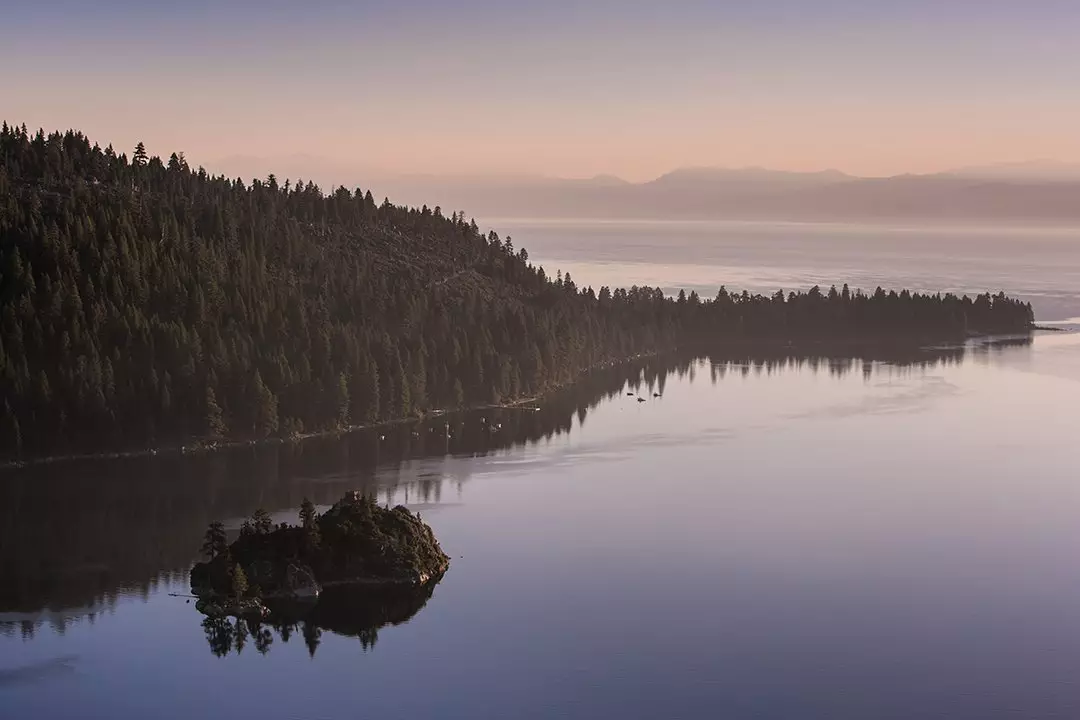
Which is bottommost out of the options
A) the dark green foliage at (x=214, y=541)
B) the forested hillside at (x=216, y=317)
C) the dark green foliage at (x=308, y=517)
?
the dark green foliage at (x=214, y=541)

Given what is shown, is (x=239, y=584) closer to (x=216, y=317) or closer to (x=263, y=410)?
(x=263, y=410)

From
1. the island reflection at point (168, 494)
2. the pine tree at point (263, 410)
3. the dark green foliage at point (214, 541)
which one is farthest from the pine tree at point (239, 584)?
the pine tree at point (263, 410)

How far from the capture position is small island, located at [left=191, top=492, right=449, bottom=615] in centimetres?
7219

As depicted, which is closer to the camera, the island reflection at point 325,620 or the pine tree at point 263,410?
the island reflection at point 325,620

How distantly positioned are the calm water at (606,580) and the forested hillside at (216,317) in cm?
620

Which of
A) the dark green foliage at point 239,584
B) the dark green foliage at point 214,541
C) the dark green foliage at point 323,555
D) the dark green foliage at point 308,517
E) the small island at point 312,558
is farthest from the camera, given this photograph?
the dark green foliage at point 214,541

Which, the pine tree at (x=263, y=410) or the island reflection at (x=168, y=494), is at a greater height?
the pine tree at (x=263, y=410)

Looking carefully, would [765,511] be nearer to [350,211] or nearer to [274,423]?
[274,423]

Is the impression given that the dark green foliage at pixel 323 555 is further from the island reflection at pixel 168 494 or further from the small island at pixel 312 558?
the island reflection at pixel 168 494

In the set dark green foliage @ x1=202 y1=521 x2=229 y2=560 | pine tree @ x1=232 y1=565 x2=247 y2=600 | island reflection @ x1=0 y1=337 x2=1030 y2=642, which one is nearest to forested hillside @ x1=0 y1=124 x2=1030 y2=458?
island reflection @ x1=0 y1=337 x2=1030 y2=642

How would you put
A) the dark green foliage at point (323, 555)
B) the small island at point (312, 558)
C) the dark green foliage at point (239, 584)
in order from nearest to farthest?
1. the dark green foliage at point (239, 584)
2. the small island at point (312, 558)
3. the dark green foliage at point (323, 555)

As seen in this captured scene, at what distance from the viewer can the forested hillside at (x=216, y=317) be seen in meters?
112

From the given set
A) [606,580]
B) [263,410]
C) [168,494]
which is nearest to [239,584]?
[606,580]

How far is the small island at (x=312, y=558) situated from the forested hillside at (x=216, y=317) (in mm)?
38577
